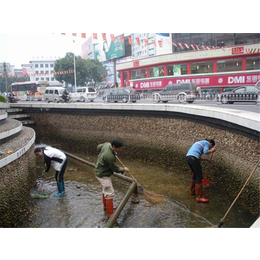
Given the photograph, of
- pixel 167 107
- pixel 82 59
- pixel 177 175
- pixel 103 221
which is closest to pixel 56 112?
pixel 167 107

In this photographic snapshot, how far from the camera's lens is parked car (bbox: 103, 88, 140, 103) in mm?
17312

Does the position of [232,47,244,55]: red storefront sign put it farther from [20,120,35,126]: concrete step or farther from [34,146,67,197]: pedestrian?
[34,146,67,197]: pedestrian

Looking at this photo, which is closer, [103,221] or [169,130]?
[103,221]

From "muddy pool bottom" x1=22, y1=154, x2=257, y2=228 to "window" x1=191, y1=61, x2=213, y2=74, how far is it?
19317mm

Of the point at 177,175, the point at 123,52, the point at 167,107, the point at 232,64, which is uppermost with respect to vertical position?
the point at 123,52

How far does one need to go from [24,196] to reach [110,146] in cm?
259

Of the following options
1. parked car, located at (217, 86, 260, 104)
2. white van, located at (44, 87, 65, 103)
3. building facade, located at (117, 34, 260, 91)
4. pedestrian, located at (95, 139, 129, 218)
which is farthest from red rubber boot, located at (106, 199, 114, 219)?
building facade, located at (117, 34, 260, 91)

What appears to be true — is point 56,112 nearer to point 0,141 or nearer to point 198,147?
point 0,141

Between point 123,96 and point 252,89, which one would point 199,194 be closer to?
point 252,89

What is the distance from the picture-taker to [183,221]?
219 inches

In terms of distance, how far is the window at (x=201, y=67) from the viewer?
84.4ft

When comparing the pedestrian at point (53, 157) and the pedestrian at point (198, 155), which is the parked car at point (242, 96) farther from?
the pedestrian at point (53, 157)

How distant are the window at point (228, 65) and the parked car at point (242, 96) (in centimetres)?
1178

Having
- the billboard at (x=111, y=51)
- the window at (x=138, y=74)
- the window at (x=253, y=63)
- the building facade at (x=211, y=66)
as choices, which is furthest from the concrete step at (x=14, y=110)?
the billboard at (x=111, y=51)
